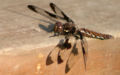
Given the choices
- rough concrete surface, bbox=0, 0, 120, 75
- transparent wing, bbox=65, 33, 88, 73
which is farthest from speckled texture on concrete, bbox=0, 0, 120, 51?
transparent wing, bbox=65, 33, 88, 73

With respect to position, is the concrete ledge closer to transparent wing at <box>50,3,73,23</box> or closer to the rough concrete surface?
the rough concrete surface

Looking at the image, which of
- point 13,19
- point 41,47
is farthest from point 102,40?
point 13,19

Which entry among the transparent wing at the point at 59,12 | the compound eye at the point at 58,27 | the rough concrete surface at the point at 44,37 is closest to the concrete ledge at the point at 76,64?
the rough concrete surface at the point at 44,37

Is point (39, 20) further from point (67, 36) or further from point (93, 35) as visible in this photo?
point (93, 35)

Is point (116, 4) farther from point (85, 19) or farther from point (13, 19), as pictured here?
point (13, 19)

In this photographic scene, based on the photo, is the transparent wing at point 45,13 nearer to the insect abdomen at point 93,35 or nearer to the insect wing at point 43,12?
the insect wing at point 43,12
